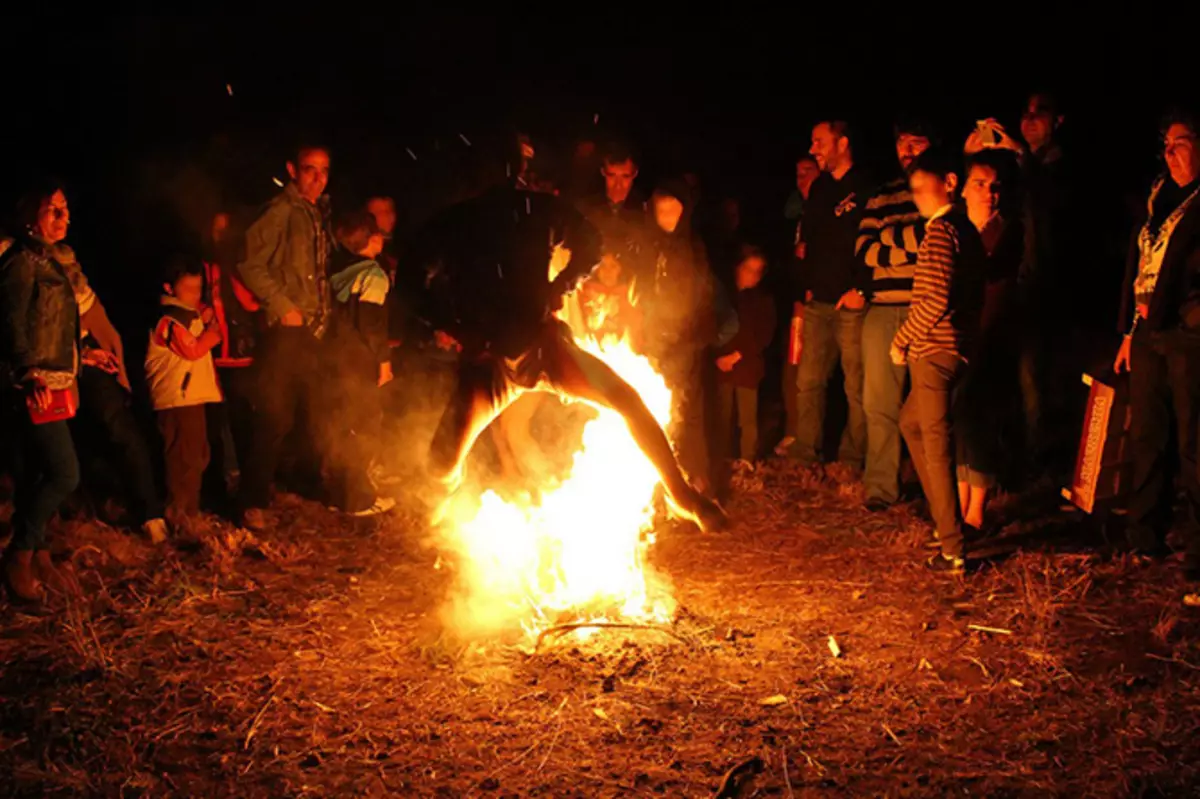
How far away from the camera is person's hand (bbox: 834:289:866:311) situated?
7629 mm

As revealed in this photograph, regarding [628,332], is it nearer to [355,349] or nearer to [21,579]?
A: [355,349]

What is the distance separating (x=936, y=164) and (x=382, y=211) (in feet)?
15.3

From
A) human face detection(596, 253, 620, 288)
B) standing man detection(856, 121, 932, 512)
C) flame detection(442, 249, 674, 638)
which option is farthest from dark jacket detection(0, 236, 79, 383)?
standing man detection(856, 121, 932, 512)

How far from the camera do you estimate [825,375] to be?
8391mm

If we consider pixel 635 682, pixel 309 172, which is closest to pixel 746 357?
pixel 309 172

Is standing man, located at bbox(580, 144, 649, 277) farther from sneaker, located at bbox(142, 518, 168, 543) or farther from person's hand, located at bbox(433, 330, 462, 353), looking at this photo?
sneaker, located at bbox(142, 518, 168, 543)

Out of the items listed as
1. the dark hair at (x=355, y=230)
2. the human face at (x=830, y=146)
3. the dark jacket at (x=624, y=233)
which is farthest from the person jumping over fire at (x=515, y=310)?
the human face at (x=830, y=146)

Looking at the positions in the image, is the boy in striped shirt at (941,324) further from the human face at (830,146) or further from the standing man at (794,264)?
the standing man at (794,264)

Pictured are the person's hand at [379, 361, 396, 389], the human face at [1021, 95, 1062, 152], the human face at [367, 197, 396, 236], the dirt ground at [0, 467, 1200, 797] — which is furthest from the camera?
the human face at [367, 197, 396, 236]

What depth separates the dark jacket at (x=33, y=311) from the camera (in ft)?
18.3

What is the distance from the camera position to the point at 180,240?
905cm

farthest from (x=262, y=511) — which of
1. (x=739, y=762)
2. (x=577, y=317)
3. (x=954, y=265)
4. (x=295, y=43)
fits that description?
(x=295, y=43)

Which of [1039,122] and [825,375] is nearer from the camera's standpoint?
[1039,122]

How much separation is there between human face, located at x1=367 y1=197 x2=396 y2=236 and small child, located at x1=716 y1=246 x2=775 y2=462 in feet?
10.2
